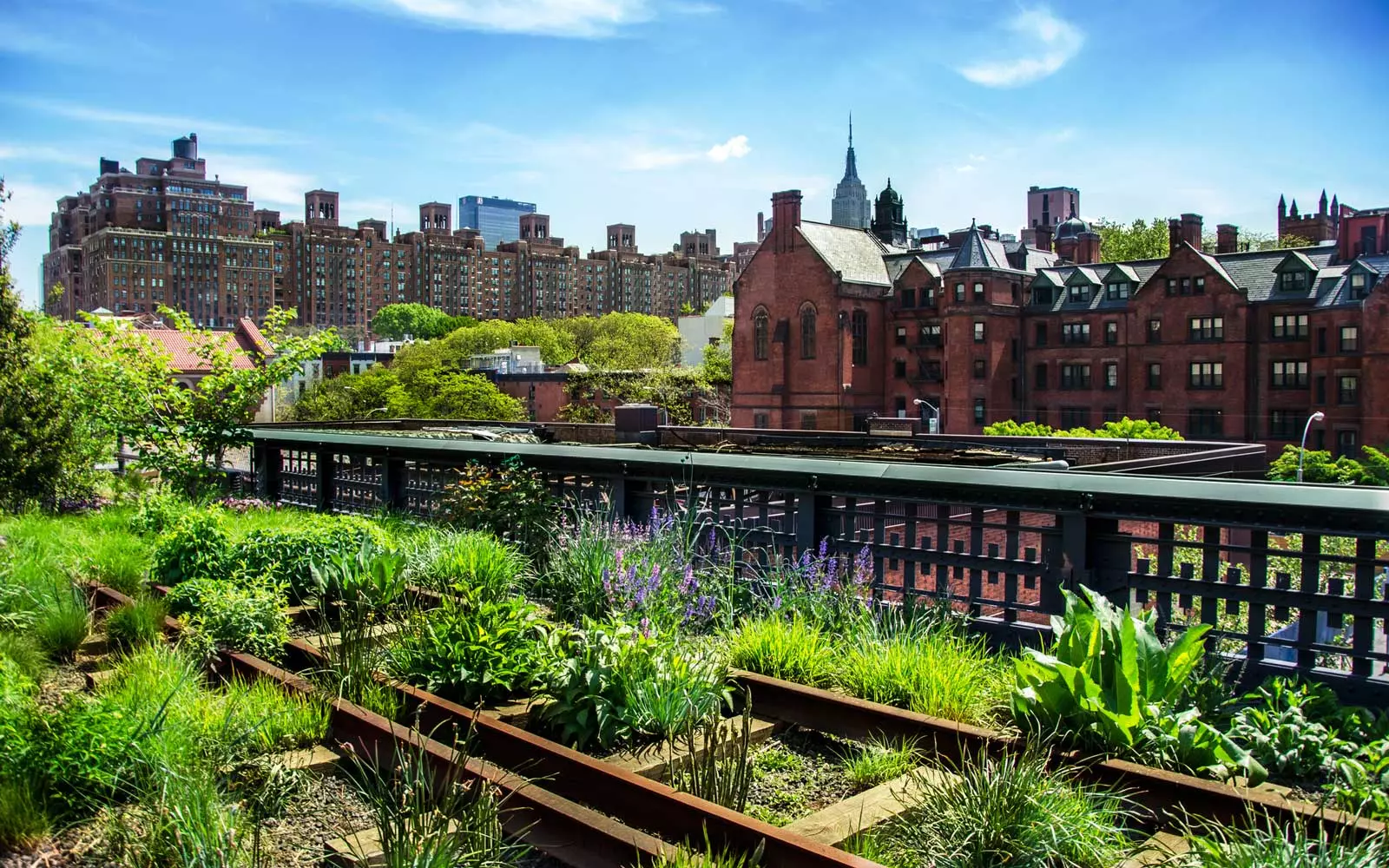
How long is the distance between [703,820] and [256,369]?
42.2ft

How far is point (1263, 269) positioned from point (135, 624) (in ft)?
224

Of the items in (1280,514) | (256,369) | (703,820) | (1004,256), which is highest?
(1004,256)

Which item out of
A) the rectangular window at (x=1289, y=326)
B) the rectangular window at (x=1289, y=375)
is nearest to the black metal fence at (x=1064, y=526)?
the rectangular window at (x=1289, y=375)

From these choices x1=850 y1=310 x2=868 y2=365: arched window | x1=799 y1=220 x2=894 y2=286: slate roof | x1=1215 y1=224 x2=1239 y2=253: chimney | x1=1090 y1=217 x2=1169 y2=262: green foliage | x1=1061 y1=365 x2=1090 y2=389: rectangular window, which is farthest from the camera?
x1=1090 y1=217 x2=1169 y2=262: green foliage

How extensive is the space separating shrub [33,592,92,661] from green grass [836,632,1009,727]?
5424 mm

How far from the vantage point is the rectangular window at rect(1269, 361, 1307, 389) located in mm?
59750

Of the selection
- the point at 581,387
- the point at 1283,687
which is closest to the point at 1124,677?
the point at 1283,687

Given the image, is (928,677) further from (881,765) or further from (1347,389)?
(1347,389)

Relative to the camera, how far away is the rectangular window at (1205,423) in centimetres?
6234

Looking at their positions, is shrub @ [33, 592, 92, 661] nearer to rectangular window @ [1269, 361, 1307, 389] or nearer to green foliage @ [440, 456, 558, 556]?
green foliage @ [440, 456, 558, 556]

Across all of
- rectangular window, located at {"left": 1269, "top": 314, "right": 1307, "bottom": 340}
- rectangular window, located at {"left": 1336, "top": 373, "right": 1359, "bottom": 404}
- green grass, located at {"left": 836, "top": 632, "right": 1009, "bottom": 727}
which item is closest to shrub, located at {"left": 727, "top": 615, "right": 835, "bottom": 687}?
green grass, located at {"left": 836, "top": 632, "right": 1009, "bottom": 727}

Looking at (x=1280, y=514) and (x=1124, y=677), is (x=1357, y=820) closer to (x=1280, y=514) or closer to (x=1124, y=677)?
(x=1124, y=677)

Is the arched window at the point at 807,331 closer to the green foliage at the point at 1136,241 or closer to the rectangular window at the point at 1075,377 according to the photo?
the rectangular window at the point at 1075,377

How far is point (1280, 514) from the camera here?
18.0 ft
